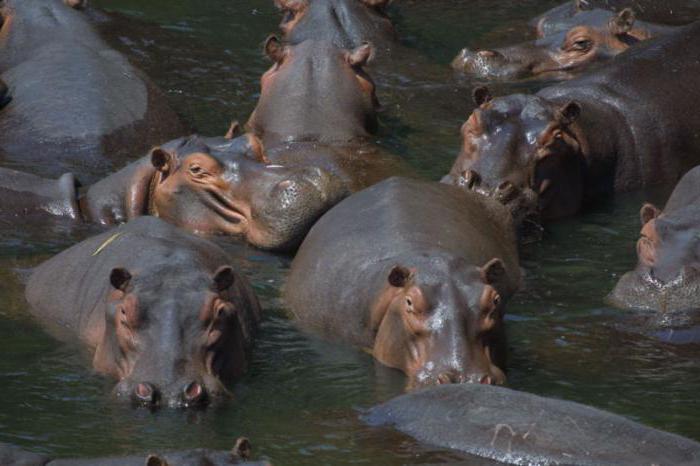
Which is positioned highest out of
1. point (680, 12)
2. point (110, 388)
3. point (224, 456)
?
point (224, 456)

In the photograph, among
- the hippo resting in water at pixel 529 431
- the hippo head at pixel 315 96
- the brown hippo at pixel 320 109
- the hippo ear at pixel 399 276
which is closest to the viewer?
the hippo resting in water at pixel 529 431

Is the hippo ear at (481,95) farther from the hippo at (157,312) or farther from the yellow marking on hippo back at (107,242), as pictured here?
the yellow marking on hippo back at (107,242)

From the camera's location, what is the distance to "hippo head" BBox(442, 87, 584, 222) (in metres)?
11.0

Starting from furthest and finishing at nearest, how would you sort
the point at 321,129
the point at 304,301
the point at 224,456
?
the point at 321,129
the point at 304,301
the point at 224,456

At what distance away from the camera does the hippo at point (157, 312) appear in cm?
794

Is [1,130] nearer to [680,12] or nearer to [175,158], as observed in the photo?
[175,158]

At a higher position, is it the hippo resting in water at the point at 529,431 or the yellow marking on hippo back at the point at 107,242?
the hippo resting in water at the point at 529,431

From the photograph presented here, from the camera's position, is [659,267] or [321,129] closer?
[659,267]

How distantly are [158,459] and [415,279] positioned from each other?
2.65 meters

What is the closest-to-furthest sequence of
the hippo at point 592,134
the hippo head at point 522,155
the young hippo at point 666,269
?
the young hippo at point 666,269, the hippo head at point 522,155, the hippo at point 592,134

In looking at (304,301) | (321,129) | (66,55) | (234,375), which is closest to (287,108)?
(321,129)

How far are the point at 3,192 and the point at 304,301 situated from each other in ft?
8.08

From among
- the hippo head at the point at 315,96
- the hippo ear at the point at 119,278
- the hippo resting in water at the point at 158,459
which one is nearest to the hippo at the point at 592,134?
the hippo head at the point at 315,96

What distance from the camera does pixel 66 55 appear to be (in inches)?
538
